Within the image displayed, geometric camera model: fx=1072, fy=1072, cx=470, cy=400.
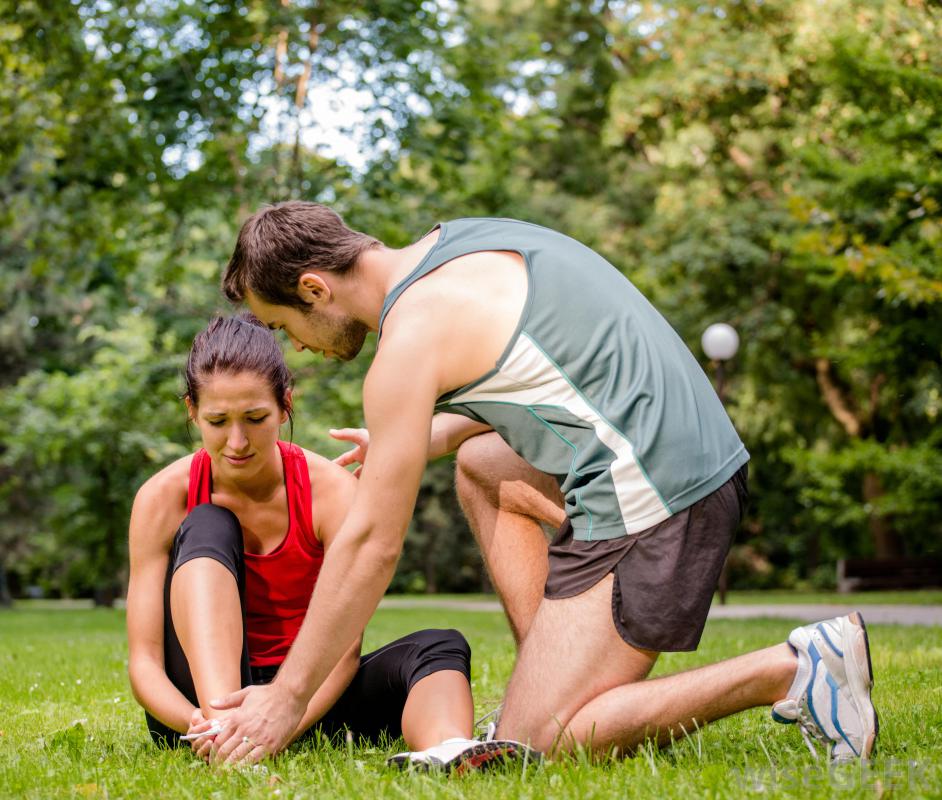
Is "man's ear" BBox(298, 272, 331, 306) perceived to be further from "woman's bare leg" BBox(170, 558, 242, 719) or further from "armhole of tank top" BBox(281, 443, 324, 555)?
"woman's bare leg" BBox(170, 558, 242, 719)

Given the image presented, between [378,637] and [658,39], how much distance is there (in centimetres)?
1520

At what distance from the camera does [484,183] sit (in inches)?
770

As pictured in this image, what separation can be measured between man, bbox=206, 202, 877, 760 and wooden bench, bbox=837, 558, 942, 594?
2112 cm

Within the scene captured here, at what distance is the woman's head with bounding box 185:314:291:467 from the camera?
3324mm

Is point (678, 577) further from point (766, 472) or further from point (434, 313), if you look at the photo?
point (766, 472)

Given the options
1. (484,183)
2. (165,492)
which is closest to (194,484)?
(165,492)

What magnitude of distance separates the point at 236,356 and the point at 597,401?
3.85ft

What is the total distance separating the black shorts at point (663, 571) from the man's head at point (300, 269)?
1007 millimetres

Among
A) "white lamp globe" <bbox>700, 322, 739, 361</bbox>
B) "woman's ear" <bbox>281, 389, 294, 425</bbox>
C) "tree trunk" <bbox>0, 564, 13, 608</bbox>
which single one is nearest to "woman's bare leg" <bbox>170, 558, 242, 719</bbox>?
"woman's ear" <bbox>281, 389, 294, 425</bbox>

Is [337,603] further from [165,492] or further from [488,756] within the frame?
[165,492]

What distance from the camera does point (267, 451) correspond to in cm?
343

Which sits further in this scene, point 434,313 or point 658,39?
point 658,39

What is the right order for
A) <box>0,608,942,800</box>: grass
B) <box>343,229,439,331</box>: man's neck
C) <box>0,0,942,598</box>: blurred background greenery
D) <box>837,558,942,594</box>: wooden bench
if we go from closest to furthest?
<box>0,608,942,800</box>: grass, <box>343,229,439,331</box>: man's neck, <box>0,0,942,598</box>: blurred background greenery, <box>837,558,942,594</box>: wooden bench

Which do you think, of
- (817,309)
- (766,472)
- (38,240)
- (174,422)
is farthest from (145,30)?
(766,472)
